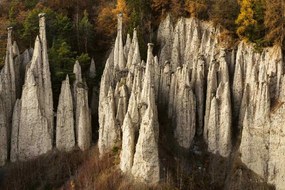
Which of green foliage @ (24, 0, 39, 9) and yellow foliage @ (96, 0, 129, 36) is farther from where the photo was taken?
green foliage @ (24, 0, 39, 9)

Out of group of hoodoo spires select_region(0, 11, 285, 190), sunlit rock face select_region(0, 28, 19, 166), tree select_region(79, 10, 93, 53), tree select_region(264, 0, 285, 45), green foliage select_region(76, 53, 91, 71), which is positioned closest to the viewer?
group of hoodoo spires select_region(0, 11, 285, 190)

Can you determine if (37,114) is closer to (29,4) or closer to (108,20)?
(108,20)

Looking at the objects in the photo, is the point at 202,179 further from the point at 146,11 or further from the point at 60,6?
the point at 60,6

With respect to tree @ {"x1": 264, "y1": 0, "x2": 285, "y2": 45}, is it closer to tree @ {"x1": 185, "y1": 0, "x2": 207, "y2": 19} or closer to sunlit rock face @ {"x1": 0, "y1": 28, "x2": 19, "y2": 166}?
tree @ {"x1": 185, "y1": 0, "x2": 207, "y2": 19}

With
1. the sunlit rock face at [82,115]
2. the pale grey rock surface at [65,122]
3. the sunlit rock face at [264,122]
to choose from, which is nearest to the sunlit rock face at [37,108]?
the pale grey rock surface at [65,122]

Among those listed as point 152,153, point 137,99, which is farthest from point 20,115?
point 152,153

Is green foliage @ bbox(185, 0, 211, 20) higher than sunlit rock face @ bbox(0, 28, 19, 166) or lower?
higher

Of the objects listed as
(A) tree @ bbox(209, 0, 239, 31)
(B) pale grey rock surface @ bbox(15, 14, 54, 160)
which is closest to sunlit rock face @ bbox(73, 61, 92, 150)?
(B) pale grey rock surface @ bbox(15, 14, 54, 160)
